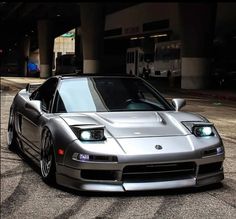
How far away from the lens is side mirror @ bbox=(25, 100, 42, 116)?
6693 mm

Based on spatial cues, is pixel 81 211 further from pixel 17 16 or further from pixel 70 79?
pixel 17 16

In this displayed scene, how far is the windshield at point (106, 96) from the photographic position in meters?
6.41

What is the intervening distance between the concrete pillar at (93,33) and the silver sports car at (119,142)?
3815cm

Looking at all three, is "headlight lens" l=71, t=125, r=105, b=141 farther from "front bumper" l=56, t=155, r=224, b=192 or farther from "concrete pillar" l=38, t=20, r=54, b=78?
"concrete pillar" l=38, t=20, r=54, b=78

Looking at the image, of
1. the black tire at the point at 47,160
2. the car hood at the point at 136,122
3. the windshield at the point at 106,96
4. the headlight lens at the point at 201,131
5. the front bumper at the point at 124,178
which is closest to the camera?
the front bumper at the point at 124,178

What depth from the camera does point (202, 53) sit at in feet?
98.6

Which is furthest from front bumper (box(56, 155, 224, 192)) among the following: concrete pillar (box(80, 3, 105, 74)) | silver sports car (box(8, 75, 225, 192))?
concrete pillar (box(80, 3, 105, 74))

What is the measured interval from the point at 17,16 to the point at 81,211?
66332 millimetres

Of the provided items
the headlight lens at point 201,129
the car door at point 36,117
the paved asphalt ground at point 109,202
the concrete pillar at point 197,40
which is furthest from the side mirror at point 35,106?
the concrete pillar at point 197,40

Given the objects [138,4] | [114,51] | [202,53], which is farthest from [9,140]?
[114,51]

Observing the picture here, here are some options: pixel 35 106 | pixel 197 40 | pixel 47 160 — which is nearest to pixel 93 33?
pixel 197 40

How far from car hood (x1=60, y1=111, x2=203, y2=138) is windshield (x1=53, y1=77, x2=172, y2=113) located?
0.26m

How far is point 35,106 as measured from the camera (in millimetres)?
6891

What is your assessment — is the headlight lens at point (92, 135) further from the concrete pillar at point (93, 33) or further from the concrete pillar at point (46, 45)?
the concrete pillar at point (46, 45)
